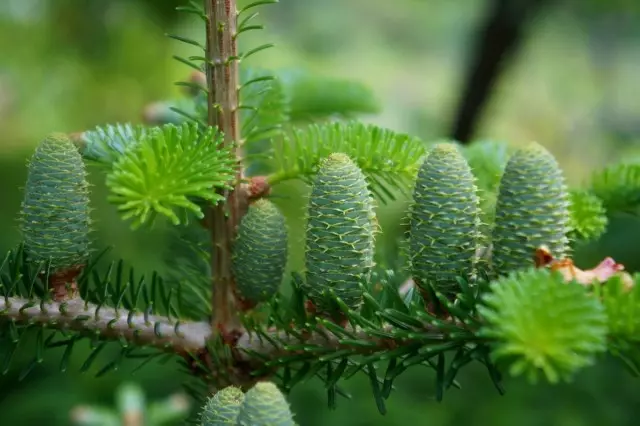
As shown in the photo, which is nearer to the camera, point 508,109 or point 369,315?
point 369,315

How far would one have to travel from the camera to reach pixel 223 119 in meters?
0.77

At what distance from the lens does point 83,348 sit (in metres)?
2.03

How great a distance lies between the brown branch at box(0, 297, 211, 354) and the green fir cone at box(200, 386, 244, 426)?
172 millimetres

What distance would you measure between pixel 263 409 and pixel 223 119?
12.9 inches

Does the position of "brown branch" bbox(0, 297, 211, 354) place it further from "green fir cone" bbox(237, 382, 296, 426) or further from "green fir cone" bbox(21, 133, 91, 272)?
"green fir cone" bbox(237, 382, 296, 426)

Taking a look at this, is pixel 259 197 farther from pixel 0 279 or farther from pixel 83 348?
pixel 83 348

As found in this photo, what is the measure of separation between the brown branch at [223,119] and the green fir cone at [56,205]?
14 centimetres

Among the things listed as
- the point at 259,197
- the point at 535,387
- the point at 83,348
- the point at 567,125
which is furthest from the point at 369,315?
the point at 567,125

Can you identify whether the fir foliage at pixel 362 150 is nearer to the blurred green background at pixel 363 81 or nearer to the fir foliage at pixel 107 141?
the fir foliage at pixel 107 141

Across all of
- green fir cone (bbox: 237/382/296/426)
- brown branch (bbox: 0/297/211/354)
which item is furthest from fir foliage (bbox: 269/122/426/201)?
green fir cone (bbox: 237/382/296/426)

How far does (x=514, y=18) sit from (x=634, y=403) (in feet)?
3.80

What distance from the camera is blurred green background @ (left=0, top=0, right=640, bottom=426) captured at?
188 centimetres

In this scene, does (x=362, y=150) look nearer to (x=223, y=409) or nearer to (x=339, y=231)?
(x=339, y=231)

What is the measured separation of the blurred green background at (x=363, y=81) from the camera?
1.88 meters
